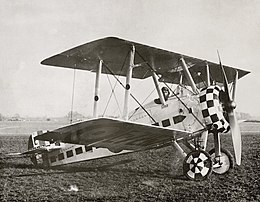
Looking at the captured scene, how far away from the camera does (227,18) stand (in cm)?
341

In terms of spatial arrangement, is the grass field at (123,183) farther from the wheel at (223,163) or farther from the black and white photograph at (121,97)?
the wheel at (223,163)

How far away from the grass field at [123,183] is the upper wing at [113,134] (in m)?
0.37

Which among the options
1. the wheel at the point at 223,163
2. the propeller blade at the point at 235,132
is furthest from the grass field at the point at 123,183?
the propeller blade at the point at 235,132

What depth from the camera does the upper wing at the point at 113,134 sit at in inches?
115

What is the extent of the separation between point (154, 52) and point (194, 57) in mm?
592

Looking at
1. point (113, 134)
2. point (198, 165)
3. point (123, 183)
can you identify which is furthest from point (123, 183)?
point (198, 165)

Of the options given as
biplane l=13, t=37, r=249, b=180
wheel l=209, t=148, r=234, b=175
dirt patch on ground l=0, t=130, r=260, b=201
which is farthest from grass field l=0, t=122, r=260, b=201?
biplane l=13, t=37, r=249, b=180

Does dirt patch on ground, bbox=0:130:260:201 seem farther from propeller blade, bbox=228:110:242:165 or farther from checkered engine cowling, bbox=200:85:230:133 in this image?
checkered engine cowling, bbox=200:85:230:133

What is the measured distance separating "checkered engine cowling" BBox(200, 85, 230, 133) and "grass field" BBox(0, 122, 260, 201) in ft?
1.94

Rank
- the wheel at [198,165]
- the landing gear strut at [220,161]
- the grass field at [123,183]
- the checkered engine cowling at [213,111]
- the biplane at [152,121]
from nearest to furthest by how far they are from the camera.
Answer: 1. the grass field at [123,183]
2. the biplane at [152,121]
3. the wheel at [198,165]
4. the checkered engine cowling at [213,111]
5. the landing gear strut at [220,161]

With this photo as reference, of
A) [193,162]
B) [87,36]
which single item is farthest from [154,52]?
[193,162]

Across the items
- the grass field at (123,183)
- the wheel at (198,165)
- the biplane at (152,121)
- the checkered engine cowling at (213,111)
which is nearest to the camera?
the grass field at (123,183)

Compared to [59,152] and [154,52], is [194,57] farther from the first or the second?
[59,152]

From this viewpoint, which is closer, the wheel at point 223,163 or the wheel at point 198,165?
the wheel at point 198,165
